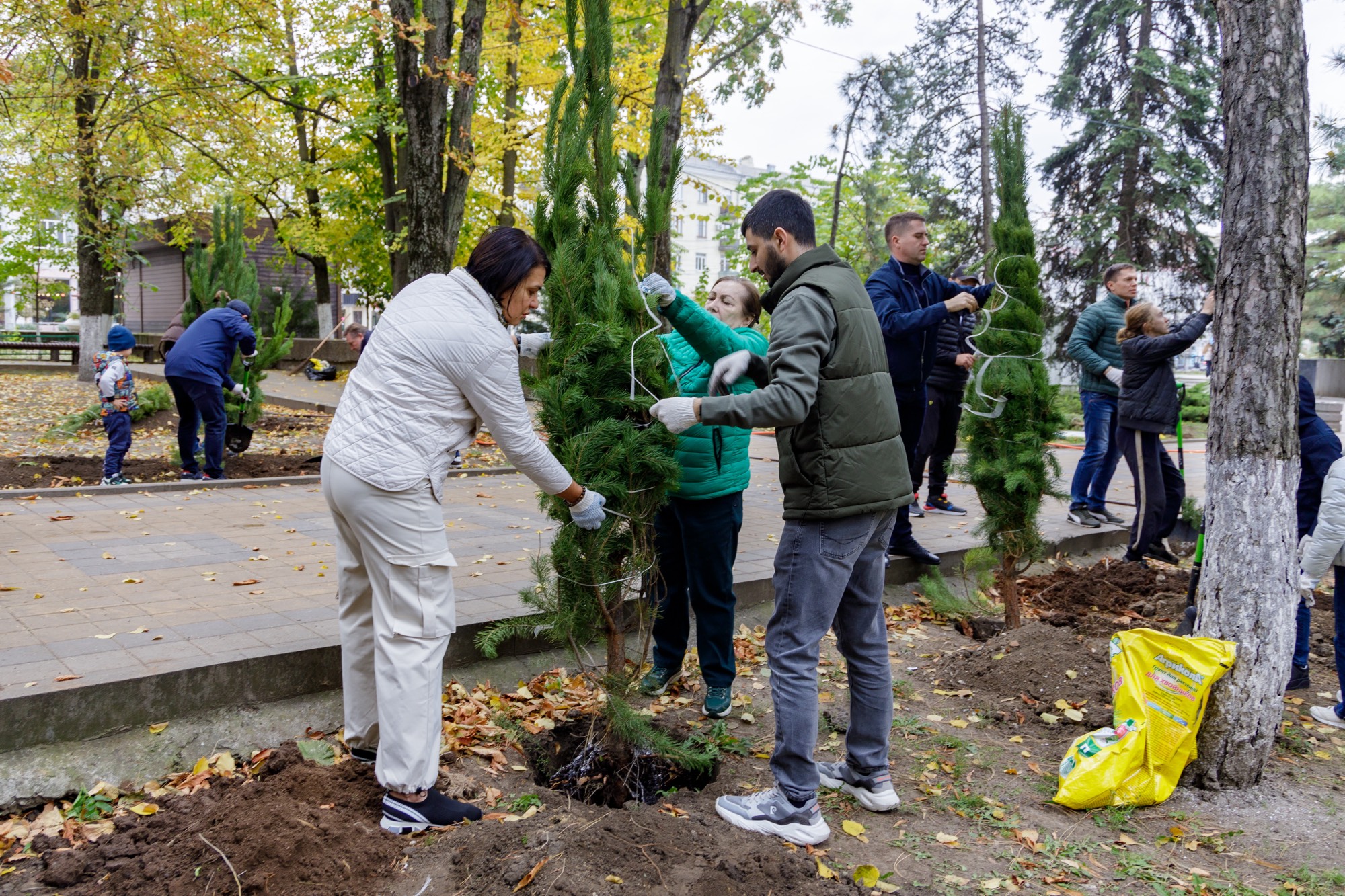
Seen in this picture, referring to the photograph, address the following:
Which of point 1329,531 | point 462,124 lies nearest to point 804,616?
point 1329,531

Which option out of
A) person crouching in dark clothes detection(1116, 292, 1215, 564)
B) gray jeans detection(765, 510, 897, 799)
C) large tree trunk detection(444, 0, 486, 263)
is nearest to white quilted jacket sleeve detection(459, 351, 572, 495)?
gray jeans detection(765, 510, 897, 799)

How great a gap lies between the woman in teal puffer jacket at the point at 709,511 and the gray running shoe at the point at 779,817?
0.90m

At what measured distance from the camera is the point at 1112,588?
6.73m

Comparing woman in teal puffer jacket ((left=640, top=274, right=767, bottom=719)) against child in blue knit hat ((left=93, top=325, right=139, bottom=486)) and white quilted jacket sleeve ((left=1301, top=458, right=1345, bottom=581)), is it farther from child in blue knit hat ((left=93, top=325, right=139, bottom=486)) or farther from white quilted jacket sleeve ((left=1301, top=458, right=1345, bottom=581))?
child in blue knit hat ((left=93, top=325, right=139, bottom=486))

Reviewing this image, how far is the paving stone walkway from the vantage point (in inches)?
153

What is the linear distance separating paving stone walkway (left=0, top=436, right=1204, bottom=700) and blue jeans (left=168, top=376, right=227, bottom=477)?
2.46ft

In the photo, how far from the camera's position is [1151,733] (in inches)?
143

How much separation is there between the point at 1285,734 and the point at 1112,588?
2.47 meters

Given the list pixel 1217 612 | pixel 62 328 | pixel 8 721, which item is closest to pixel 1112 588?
pixel 1217 612

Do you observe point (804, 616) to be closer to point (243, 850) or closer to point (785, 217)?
point (785, 217)

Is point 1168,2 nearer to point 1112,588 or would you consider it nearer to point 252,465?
point 1112,588

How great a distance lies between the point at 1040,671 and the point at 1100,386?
14.2 ft

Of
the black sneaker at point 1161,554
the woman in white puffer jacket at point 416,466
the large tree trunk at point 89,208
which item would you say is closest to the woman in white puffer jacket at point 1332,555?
the black sneaker at point 1161,554

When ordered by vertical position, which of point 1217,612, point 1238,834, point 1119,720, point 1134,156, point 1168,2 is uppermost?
point 1168,2
